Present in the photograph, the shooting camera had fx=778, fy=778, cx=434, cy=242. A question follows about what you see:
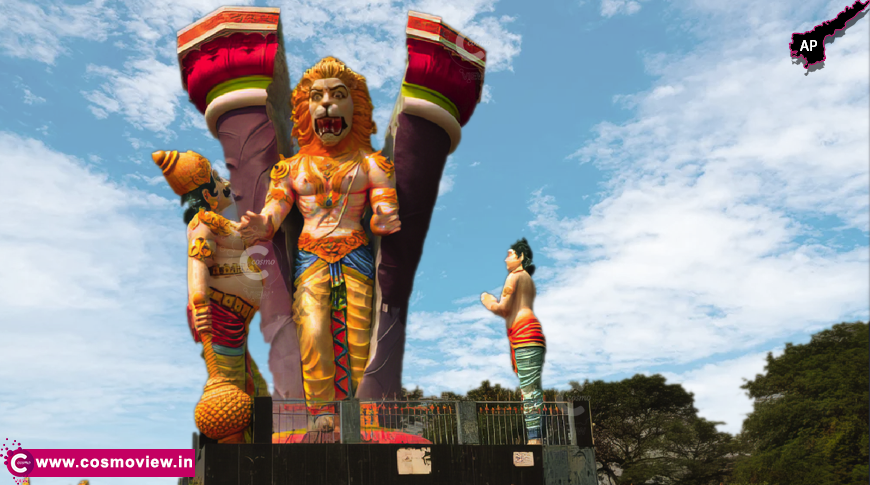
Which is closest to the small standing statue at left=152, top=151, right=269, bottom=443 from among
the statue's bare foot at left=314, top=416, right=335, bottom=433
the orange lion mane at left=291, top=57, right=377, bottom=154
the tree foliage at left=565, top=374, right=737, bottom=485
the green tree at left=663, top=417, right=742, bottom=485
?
the statue's bare foot at left=314, top=416, right=335, bottom=433

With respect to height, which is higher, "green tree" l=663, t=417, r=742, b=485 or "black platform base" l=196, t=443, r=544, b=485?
"black platform base" l=196, t=443, r=544, b=485

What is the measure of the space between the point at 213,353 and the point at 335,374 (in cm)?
212

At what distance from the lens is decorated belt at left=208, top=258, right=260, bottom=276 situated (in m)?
8.12

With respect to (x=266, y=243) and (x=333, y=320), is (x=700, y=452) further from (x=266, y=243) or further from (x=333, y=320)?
(x=266, y=243)

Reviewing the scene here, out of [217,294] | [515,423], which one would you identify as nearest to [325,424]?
[217,294]

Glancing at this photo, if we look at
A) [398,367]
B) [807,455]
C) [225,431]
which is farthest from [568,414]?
[807,455]

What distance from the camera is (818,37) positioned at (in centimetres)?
574

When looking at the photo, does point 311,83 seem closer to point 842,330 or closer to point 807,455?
point 807,455

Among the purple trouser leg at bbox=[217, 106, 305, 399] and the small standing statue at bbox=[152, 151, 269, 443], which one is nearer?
the small standing statue at bbox=[152, 151, 269, 443]

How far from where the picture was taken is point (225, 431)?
738 cm

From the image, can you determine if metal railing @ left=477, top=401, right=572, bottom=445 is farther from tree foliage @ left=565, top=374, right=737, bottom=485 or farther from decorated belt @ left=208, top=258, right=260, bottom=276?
tree foliage @ left=565, top=374, right=737, bottom=485

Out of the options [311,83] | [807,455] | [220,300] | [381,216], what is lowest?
[807,455]

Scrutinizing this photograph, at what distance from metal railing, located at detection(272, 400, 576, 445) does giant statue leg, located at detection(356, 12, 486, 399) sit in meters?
1.96

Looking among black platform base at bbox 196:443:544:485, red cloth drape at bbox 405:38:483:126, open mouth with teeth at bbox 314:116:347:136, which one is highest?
red cloth drape at bbox 405:38:483:126
